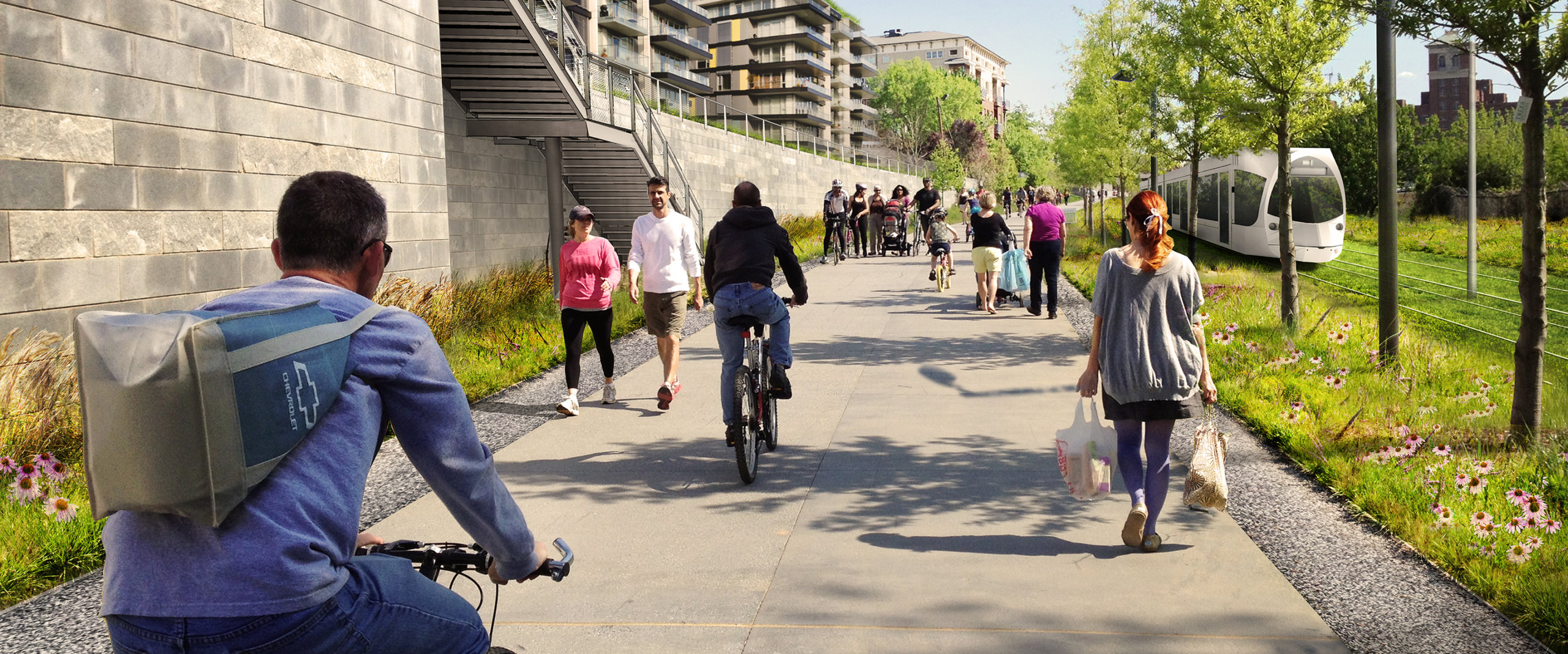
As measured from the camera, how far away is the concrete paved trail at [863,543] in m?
4.24

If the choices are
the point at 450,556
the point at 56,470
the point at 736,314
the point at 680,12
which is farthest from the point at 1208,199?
the point at 680,12

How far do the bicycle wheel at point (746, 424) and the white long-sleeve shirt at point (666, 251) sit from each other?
6.84 feet

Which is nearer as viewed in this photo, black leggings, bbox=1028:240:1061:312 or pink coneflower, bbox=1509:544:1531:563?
pink coneflower, bbox=1509:544:1531:563

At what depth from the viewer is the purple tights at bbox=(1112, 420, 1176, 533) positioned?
518cm

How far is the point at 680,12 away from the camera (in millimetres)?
72625

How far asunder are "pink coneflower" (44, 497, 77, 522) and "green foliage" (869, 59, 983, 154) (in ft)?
331

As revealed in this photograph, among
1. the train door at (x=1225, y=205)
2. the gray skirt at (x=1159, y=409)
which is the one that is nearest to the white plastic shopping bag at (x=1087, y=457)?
the gray skirt at (x=1159, y=409)

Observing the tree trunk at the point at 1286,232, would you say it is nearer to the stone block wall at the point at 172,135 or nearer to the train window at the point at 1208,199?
the stone block wall at the point at 172,135

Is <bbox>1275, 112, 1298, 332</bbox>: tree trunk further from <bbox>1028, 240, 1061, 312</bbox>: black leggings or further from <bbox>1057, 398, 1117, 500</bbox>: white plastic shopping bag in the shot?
<bbox>1057, 398, 1117, 500</bbox>: white plastic shopping bag

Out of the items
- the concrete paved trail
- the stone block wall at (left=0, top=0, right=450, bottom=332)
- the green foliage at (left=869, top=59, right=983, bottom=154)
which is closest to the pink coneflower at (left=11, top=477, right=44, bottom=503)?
the concrete paved trail

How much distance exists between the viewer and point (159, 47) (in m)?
9.02

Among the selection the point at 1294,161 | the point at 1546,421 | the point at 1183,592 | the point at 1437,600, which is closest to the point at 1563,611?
the point at 1437,600

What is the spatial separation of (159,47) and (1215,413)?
8502mm

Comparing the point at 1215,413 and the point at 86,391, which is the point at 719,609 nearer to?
the point at 86,391
